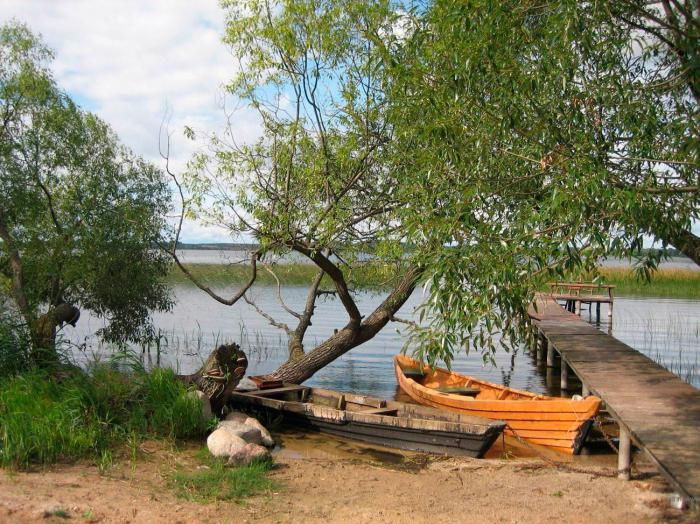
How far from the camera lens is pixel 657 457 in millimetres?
6832

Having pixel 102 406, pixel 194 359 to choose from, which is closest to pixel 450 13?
pixel 102 406

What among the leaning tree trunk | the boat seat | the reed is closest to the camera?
the leaning tree trunk

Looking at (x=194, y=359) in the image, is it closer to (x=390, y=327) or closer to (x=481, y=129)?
(x=390, y=327)

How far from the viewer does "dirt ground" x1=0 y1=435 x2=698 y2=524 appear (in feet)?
21.5

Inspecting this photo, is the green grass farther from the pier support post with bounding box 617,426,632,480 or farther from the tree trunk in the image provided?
the tree trunk

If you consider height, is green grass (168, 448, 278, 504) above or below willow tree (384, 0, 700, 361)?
below

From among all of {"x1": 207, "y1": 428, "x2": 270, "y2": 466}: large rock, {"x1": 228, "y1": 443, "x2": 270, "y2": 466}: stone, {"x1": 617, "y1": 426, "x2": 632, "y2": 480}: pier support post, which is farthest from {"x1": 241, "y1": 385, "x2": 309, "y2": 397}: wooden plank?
{"x1": 617, "y1": 426, "x2": 632, "y2": 480}: pier support post

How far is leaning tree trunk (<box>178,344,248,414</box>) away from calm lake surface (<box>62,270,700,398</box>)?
300 centimetres

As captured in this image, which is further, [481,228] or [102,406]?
[102,406]

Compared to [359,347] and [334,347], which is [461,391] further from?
[359,347]

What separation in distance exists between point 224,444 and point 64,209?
839cm

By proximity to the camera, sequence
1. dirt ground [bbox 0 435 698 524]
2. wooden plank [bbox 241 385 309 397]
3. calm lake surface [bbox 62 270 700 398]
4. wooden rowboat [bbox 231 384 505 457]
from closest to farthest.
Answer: dirt ground [bbox 0 435 698 524] → wooden rowboat [bbox 231 384 505 457] → wooden plank [bbox 241 385 309 397] → calm lake surface [bbox 62 270 700 398]

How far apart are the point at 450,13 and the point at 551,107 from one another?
50.0 inches

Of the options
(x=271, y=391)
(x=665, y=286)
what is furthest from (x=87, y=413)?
(x=665, y=286)
